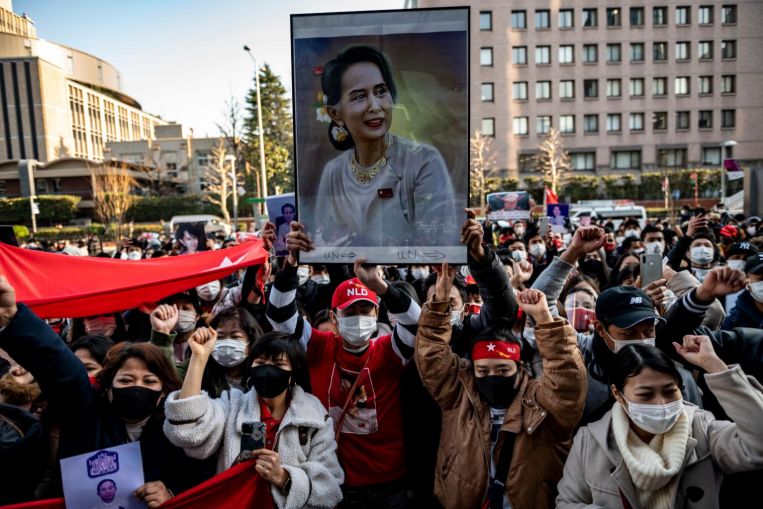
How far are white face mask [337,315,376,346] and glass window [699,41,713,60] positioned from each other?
53361 mm

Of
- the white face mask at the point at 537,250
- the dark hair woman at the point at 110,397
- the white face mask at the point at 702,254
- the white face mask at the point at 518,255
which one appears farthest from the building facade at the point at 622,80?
the dark hair woman at the point at 110,397

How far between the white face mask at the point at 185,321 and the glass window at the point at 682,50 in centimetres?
5226

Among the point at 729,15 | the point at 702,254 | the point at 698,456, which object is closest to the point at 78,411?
the point at 698,456

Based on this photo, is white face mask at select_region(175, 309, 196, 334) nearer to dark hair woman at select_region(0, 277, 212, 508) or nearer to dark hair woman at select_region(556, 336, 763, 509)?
dark hair woman at select_region(0, 277, 212, 508)

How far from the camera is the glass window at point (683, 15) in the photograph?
146 feet

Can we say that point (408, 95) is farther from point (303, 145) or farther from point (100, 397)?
point (100, 397)

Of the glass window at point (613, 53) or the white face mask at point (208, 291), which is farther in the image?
the glass window at point (613, 53)

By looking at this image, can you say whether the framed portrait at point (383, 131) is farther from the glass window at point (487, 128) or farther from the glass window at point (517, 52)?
the glass window at point (517, 52)

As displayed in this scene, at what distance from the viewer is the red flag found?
163 inches

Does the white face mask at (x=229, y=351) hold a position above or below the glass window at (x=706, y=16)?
below

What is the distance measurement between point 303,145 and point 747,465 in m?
2.74

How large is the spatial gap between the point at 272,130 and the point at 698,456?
49.4m

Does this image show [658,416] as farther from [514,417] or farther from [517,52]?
[517,52]

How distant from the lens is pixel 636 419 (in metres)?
2.53
